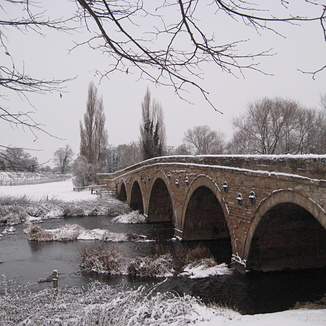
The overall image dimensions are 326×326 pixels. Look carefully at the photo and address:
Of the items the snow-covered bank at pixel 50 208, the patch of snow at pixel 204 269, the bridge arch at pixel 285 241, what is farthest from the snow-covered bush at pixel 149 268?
the snow-covered bank at pixel 50 208

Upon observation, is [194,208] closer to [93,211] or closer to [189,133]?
[93,211]

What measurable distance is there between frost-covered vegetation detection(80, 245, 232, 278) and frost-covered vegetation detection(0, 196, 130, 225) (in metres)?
11.0

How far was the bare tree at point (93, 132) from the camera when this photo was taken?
35.3 metres

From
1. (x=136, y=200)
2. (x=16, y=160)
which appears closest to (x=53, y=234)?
(x=136, y=200)

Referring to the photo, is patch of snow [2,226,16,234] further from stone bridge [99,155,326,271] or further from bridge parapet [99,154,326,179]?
bridge parapet [99,154,326,179]

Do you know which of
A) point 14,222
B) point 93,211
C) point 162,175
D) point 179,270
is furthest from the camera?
point 93,211

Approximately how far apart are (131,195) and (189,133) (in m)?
22.0

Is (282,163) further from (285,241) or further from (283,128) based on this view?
(283,128)

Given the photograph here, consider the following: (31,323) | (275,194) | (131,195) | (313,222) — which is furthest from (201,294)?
(131,195)

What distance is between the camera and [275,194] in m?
8.48

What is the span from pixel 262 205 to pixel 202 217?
22.0ft

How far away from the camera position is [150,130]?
109 ft

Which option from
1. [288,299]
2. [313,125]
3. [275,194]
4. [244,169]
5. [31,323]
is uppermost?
[313,125]

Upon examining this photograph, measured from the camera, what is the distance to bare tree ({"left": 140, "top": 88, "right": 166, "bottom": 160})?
33.1 meters
